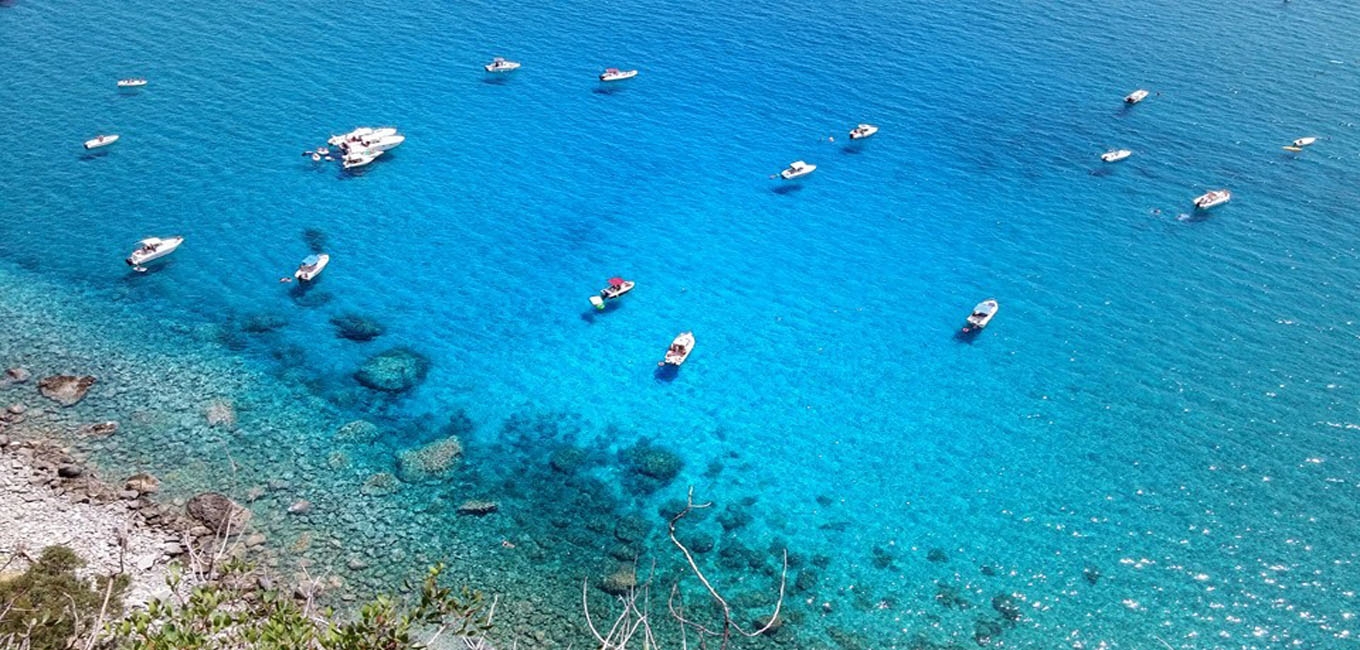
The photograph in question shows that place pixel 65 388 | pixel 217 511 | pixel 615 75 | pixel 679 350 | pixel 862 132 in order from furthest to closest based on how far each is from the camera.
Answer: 1. pixel 615 75
2. pixel 862 132
3. pixel 679 350
4. pixel 65 388
5. pixel 217 511

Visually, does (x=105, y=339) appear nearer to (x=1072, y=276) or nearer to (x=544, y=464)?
(x=544, y=464)

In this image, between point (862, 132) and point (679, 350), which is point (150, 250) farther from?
point (862, 132)

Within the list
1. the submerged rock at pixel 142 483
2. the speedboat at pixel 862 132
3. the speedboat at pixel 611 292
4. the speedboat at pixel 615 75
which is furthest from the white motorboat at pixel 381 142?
the speedboat at pixel 862 132

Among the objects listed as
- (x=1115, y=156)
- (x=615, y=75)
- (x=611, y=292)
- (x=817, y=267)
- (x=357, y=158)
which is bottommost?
(x=817, y=267)

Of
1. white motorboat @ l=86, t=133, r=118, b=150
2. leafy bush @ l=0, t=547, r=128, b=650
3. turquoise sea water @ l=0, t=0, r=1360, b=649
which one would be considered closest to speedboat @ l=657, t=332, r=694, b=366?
turquoise sea water @ l=0, t=0, r=1360, b=649

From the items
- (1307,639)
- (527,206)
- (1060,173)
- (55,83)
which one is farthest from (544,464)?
(55,83)

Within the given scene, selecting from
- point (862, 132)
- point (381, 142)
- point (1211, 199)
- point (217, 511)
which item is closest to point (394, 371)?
point (217, 511)

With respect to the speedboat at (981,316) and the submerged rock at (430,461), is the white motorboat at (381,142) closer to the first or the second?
the submerged rock at (430,461)
